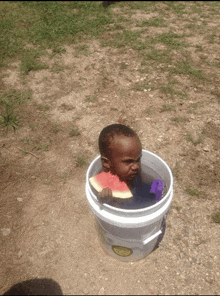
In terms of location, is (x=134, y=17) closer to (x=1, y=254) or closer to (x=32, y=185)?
(x=32, y=185)

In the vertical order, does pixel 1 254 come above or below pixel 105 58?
below

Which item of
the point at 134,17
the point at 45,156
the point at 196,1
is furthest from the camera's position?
the point at 196,1

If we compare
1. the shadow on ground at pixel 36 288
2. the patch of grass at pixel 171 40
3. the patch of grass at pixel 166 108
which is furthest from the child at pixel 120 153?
the patch of grass at pixel 171 40

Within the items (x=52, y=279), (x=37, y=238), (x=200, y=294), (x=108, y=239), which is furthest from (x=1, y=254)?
(x=200, y=294)

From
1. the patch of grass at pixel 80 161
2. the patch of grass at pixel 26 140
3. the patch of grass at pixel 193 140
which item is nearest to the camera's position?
the patch of grass at pixel 80 161

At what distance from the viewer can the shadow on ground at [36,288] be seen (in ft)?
6.03

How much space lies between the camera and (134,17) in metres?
5.47

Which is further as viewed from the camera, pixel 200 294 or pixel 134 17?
pixel 134 17

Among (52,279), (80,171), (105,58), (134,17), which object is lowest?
(52,279)

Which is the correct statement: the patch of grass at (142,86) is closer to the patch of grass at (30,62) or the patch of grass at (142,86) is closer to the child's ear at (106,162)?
the patch of grass at (30,62)

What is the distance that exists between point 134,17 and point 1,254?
5.47 meters

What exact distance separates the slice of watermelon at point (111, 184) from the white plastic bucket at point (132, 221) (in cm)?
5

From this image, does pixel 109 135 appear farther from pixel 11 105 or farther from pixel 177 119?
pixel 11 105

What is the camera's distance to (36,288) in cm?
186
